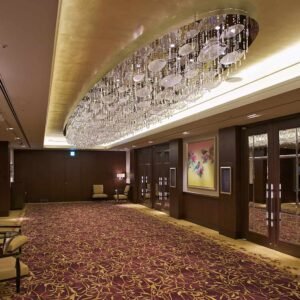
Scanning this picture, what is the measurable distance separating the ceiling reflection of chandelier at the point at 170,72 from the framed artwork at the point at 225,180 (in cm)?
220

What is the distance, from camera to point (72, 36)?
4.23m

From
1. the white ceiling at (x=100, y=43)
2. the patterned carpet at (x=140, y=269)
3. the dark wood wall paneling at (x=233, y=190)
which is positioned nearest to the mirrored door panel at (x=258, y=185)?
the dark wood wall paneling at (x=233, y=190)

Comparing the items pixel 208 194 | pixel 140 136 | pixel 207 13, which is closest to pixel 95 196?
pixel 140 136

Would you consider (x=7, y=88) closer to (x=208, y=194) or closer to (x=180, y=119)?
(x=180, y=119)

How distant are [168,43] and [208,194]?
681 centimetres

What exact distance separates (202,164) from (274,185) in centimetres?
362

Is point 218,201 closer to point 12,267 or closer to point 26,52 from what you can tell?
point 12,267

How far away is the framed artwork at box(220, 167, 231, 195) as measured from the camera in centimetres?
904

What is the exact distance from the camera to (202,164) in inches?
439

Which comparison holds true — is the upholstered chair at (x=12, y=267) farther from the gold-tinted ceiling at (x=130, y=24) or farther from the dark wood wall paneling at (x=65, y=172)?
the dark wood wall paneling at (x=65, y=172)

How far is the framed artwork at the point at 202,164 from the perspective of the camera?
1055 cm

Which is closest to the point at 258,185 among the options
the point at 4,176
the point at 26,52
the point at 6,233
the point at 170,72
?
the point at 170,72

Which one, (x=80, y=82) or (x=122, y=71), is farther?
(x=80, y=82)

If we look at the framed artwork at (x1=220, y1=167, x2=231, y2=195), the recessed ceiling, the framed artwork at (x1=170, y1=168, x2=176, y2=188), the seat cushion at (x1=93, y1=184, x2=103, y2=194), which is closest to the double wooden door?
the framed artwork at (x1=220, y1=167, x2=231, y2=195)
